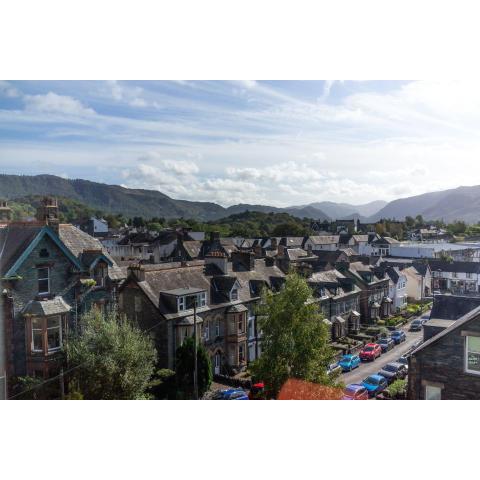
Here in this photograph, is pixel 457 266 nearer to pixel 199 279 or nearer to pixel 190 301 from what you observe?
pixel 199 279

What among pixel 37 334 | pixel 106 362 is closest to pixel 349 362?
pixel 106 362

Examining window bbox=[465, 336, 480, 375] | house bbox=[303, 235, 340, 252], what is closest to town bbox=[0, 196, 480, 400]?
window bbox=[465, 336, 480, 375]

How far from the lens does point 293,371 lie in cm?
854

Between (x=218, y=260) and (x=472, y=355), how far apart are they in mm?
7902

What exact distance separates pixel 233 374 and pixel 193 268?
318 centimetres

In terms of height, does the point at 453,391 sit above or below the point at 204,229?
below

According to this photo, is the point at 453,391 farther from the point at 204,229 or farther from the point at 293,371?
the point at 204,229

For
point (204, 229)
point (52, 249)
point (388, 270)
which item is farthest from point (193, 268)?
point (388, 270)

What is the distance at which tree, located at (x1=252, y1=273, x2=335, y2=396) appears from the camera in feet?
28.0

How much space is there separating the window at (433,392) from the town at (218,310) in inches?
0.6

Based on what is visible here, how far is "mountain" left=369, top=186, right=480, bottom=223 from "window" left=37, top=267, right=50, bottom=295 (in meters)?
7.76

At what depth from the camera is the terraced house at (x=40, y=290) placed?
7855 mm

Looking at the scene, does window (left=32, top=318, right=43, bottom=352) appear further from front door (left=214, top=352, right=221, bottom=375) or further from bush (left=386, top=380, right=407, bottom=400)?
bush (left=386, top=380, right=407, bottom=400)

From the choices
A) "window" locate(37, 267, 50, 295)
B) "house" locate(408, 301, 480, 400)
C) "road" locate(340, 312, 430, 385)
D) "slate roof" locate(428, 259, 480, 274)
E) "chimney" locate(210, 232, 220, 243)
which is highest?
"chimney" locate(210, 232, 220, 243)
